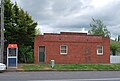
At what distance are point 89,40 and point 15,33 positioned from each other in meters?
10.3

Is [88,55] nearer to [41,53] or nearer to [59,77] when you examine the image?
[41,53]

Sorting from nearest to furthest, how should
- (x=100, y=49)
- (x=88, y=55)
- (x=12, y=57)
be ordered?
1. (x=12, y=57)
2. (x=88, y=55)
3. (x=100, y=49)

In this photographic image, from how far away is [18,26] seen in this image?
39.3 metres

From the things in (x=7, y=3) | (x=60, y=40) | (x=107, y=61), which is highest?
(x=7, y=3)

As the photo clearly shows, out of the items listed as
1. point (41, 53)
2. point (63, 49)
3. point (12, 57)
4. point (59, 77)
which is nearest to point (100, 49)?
point (63, 49)

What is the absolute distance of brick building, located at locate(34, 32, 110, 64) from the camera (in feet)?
129

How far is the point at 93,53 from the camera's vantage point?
4056cm

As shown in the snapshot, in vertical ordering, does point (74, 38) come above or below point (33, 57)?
above

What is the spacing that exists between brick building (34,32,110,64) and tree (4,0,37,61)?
1.78 meters

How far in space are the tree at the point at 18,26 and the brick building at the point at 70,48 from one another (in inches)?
70.1

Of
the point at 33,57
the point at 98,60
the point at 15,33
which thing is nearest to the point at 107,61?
the point at 98,60

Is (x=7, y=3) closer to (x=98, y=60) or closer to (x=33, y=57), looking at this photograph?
(x=33, y=57)

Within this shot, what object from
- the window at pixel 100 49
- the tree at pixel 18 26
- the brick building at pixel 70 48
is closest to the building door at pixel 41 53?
the brick building at pixel 70 48

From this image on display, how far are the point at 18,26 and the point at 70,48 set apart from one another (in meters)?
7.77
